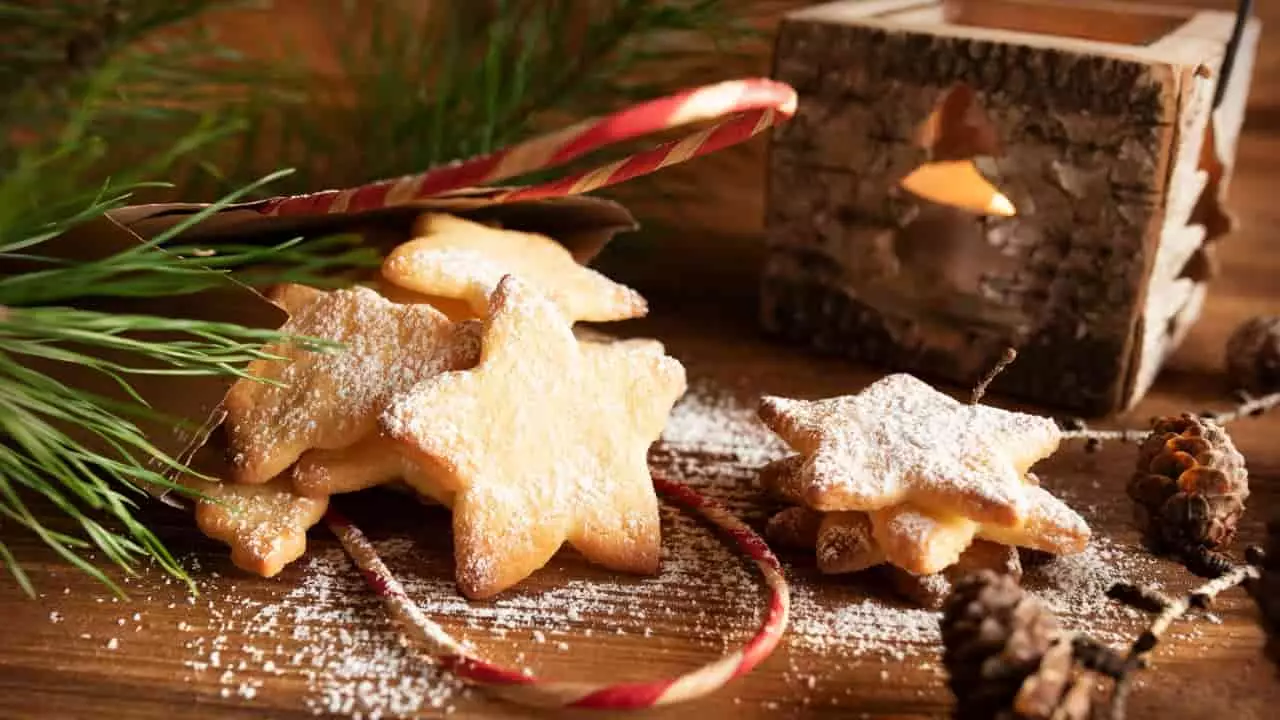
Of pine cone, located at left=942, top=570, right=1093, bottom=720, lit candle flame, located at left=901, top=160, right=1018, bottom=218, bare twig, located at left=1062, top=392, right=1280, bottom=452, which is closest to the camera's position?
pine cone, located at left=942, top=570, right=1093, bottom=720

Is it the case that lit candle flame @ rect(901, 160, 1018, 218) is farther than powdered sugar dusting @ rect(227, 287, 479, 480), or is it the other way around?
lit candle flame @ rect(901, 160, 1018, 218)

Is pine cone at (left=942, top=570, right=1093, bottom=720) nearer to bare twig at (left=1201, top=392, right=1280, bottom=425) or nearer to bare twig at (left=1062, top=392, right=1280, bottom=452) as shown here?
bare twig at (left=1062, top=392, right=1280, bottom=452)

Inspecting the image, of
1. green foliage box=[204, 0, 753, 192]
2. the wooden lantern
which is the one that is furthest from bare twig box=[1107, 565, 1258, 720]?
green foliage box=[204, 0, 753, 192]

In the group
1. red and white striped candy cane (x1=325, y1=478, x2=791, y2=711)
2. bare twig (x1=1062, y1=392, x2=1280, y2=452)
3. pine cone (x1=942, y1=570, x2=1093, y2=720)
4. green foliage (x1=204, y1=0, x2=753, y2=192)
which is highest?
green foliage (x1=204, y1=0, x2=753, y2=192)

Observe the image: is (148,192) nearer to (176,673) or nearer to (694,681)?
(176,673)

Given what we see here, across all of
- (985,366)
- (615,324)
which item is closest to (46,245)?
(615,324)

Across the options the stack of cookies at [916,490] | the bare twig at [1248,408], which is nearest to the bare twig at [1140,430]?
the bare twig at [1248,408]
